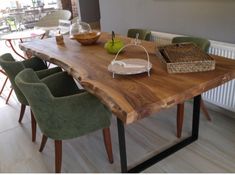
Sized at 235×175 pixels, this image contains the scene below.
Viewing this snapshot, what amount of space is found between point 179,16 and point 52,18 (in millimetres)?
3473

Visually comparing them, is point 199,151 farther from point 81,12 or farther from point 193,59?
point 81,12

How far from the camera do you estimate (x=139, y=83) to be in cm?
150

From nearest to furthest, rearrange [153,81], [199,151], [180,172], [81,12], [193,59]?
[153,81] < [193,59] < [180,172] < [199,151] < [81,12]

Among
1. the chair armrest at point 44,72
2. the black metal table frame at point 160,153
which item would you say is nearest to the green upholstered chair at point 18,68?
the chair armrest at point 44,72

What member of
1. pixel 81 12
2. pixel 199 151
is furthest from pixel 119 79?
pixel 81 12

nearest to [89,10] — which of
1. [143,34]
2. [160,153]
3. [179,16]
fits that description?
[143,34]

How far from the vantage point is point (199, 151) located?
209 cm

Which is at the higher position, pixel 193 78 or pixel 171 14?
pixel 171 14

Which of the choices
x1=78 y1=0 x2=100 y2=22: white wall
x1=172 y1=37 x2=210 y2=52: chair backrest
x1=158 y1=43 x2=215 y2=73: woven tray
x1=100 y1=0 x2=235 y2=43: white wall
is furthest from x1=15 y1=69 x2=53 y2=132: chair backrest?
x1=78 y1=0 x2=100 y2=22: white wall

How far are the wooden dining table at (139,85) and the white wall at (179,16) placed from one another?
0.74 meters

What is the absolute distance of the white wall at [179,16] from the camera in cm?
235

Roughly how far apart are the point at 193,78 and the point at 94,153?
3.80ft

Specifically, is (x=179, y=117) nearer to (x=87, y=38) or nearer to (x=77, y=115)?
(x=77, y=115)

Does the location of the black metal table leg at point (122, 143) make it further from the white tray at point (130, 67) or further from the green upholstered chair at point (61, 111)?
the white tray at point (130, 67)
